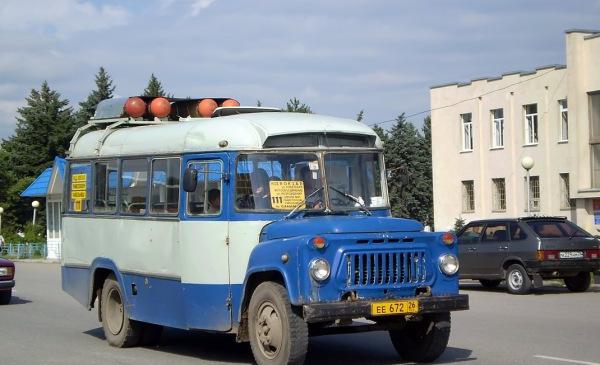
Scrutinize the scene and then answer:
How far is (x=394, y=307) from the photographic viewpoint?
9.54 m

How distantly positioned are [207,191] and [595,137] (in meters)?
34.2

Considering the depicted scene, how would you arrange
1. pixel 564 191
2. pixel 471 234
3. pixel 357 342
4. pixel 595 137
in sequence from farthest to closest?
pixel 564 191, pixel 595 137, pixel 471 234, pixel 357 342

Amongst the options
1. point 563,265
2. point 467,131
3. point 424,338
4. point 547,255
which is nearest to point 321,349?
point 424,338

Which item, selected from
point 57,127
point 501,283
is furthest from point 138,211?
point 57,127

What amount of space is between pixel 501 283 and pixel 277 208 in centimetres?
1575

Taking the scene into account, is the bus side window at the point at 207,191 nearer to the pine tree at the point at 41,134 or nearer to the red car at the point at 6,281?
the red car at the point at 6,281

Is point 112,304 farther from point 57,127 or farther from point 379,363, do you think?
point 57,127

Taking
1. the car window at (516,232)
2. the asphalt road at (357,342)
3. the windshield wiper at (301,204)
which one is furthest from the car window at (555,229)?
the windshield wiper at (301,204)

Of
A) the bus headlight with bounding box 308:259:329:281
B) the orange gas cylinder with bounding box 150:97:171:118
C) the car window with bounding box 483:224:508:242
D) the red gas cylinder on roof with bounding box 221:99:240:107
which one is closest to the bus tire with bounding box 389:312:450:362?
the bus headlight with bounding box 308:259:329:281

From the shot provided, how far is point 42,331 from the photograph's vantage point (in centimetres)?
1520

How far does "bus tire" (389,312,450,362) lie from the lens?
1031 centimetres

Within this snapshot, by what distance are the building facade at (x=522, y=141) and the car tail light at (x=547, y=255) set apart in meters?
21.5

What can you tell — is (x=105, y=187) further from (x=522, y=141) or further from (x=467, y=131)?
(x=467, y=131)

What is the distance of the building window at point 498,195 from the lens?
48656 millimetres
